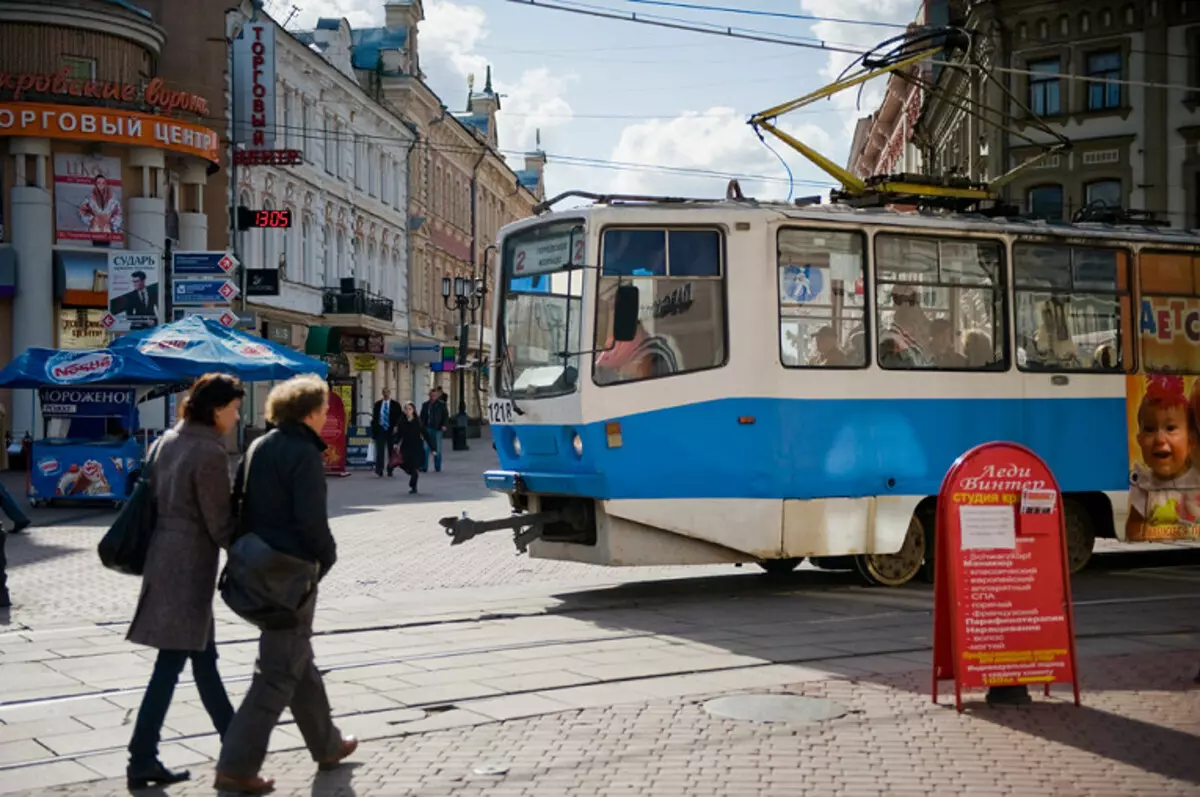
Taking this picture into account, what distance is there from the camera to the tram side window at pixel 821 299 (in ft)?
42.2

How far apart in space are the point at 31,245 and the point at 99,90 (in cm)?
384

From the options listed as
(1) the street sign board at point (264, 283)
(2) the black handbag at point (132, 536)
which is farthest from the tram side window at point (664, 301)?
(1) the street sign board at point (264, 283)

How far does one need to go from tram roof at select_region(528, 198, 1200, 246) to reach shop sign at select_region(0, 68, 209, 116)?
25.8 meters

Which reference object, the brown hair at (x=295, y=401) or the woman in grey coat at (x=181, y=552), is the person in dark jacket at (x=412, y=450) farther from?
the brown hair at (x=295, y=401)

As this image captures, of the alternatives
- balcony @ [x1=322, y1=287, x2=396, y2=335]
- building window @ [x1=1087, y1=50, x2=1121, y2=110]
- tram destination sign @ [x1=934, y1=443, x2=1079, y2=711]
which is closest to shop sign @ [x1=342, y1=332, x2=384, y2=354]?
balcony @ [x1=322, y1=287, x2=396, y2=335]

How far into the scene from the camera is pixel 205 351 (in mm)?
23562

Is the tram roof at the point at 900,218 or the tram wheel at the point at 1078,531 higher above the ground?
the tram roof at the point at 900,218

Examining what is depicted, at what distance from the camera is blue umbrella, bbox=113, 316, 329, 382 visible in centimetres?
2300

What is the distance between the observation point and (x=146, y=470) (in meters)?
6.78

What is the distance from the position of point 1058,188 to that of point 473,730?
120ft

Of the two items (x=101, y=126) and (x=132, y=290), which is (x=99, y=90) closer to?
(x=101, y=126)

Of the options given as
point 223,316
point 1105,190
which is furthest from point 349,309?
point 1105,190

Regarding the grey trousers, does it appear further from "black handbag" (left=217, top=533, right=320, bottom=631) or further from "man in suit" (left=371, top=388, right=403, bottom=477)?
"man in suit" (left=371, top=388, right=403, bottom=477)

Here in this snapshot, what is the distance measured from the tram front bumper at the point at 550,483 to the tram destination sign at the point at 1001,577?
434cm
